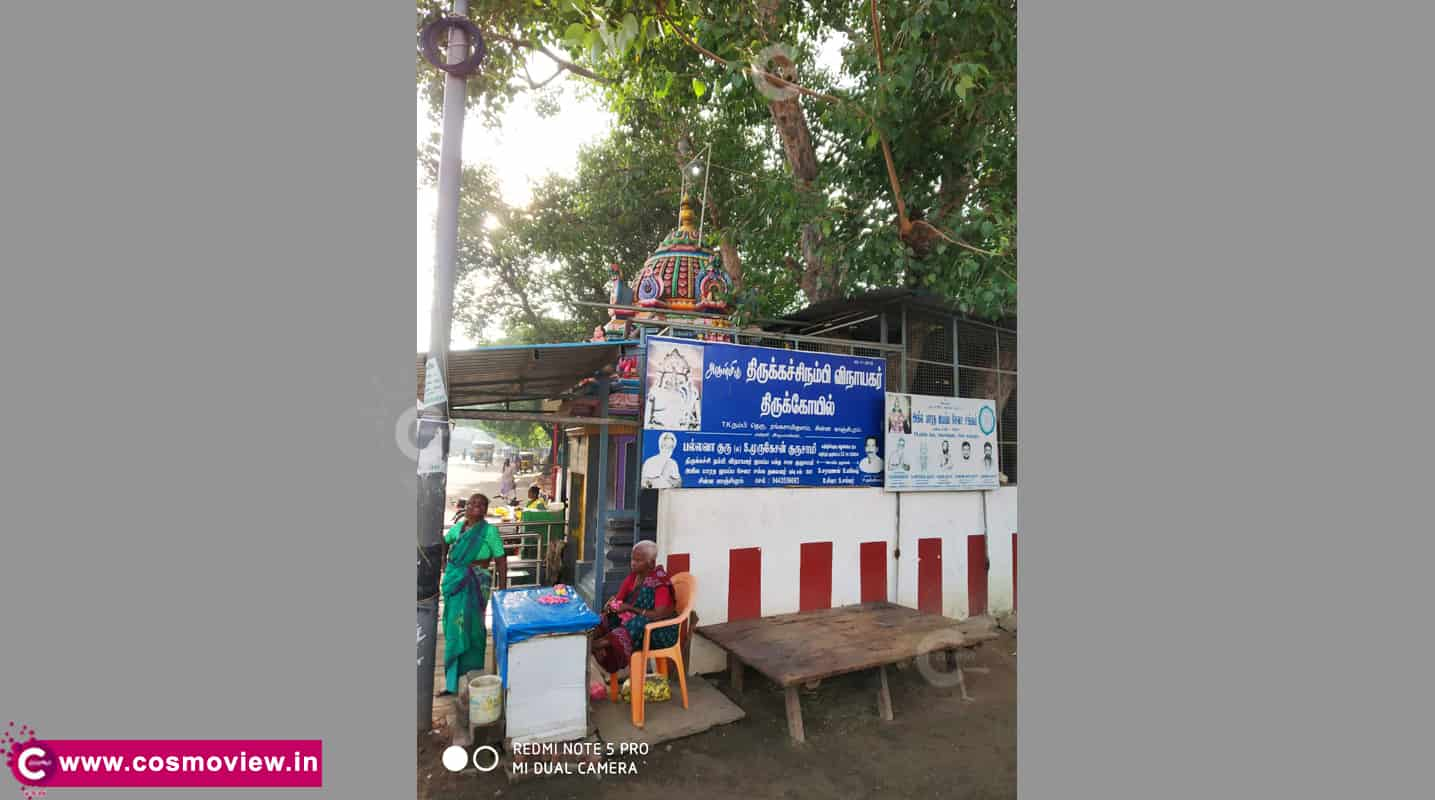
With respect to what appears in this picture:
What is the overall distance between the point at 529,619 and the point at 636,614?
869 mm

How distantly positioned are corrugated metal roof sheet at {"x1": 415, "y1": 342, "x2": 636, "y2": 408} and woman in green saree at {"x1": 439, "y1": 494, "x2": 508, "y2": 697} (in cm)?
103

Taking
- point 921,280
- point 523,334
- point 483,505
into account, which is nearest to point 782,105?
point 921,280

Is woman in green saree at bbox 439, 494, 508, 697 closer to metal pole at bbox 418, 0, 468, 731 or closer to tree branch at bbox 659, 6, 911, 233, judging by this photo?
metal pole at bbox 418, 0, 468, 731

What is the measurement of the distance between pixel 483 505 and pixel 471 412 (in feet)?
2.52

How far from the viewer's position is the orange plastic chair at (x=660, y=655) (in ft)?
13.8

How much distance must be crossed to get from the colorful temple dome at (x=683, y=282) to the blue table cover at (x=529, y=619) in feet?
15.1

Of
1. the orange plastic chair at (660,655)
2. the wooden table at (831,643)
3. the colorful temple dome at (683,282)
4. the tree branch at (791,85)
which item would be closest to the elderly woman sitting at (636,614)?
the orange plastic chair at (660,655)

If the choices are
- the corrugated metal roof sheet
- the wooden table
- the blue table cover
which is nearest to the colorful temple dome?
the corrugated metal roof sheet

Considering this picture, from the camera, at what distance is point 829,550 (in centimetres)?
590

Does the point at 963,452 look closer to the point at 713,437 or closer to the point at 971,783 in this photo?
the point at 713,437

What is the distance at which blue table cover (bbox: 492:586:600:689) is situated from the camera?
3732mm

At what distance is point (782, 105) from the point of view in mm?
7270

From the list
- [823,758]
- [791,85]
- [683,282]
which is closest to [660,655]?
[823,758]

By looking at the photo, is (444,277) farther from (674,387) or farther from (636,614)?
(636,614)
